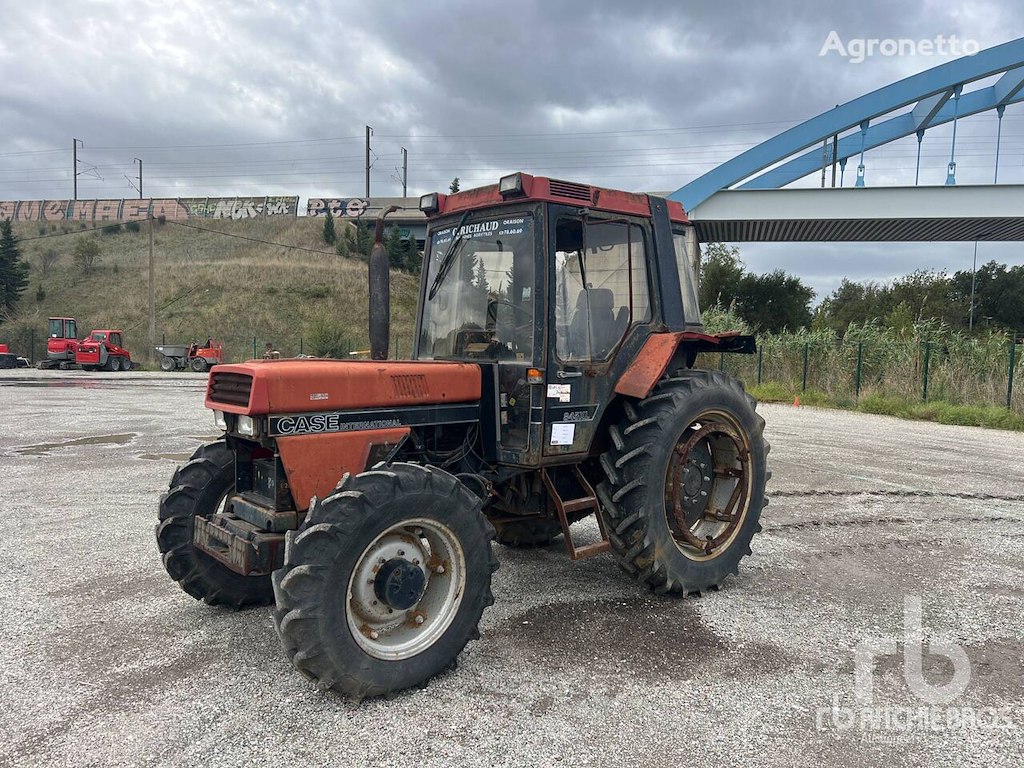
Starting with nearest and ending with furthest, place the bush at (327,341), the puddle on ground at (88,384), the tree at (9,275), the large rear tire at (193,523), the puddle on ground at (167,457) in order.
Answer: the large rear tire at (193,523)
the puddle on ground at (167,457)
the puddle on ground at (88,384)
the bush at (327,341)
the tree at (9,275)

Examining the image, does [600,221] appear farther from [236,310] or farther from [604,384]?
[236,310]

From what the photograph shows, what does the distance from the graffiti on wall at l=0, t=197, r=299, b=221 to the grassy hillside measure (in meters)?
8.72

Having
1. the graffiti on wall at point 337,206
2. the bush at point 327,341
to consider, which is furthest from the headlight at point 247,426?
the graffiti on wall at point 337,206

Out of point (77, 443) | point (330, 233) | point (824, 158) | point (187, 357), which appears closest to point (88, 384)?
point (187, 357)

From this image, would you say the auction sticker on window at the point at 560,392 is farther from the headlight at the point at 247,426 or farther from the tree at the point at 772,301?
the tree at the point at 772,301

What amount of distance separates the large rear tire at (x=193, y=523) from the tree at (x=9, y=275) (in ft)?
177

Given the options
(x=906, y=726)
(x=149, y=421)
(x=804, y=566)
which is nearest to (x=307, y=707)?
(x=906, y=726)

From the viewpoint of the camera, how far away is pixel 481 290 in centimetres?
445

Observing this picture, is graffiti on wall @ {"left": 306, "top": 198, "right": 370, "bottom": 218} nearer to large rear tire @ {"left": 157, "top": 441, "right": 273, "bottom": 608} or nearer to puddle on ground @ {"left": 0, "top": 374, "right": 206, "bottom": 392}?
puddle on ground @ {"left": 0, "top": 374, "right": 206, "bottom": 392}

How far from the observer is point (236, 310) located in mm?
47719

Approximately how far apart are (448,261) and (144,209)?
8126cm

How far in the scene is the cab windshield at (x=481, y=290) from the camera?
165 inches

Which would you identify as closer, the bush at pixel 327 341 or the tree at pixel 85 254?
the bush at pixel 327 341

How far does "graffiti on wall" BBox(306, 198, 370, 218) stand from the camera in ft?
→ 240
